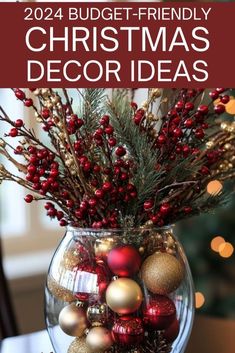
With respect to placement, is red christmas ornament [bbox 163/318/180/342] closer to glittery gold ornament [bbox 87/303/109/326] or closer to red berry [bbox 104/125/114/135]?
glittery gold ornament [bbox 87/303/109/326]

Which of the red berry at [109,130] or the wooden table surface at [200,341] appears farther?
the wooden table surface at [200,341]

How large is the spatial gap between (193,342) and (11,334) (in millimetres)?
451

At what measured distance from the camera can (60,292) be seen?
0.83 metres

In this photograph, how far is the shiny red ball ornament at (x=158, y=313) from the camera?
0.79 meters

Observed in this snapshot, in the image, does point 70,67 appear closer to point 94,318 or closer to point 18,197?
point 94,318

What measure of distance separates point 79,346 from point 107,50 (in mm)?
771

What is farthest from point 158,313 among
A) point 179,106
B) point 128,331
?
point 179,106

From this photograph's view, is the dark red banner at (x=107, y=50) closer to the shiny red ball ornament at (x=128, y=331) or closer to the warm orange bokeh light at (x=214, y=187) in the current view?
the warm orange bokeh light at (x=214, y=187)

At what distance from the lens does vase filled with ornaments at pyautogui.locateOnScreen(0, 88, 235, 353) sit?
796 mm

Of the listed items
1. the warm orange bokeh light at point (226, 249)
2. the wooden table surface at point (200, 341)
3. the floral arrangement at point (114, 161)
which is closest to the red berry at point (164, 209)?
the floral arrangement at point (114, 161)

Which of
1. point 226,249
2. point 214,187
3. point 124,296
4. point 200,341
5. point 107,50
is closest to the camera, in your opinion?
point 124,296

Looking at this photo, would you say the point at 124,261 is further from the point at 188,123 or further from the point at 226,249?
the point at 226,249

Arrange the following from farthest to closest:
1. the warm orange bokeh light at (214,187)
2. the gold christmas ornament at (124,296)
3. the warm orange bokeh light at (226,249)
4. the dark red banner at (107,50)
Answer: the warm orange bokeh light at (226,249) < the dark red banner at (107,50) < the warm orange bokeh light at (214,187) < the gold christmas ornament at (124,296)

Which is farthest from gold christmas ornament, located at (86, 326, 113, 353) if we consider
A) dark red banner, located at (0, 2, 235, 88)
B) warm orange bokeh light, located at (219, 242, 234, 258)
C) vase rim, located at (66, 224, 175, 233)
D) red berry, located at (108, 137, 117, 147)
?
warm orange bokeh light, located at (219, 242, 234, 258)
